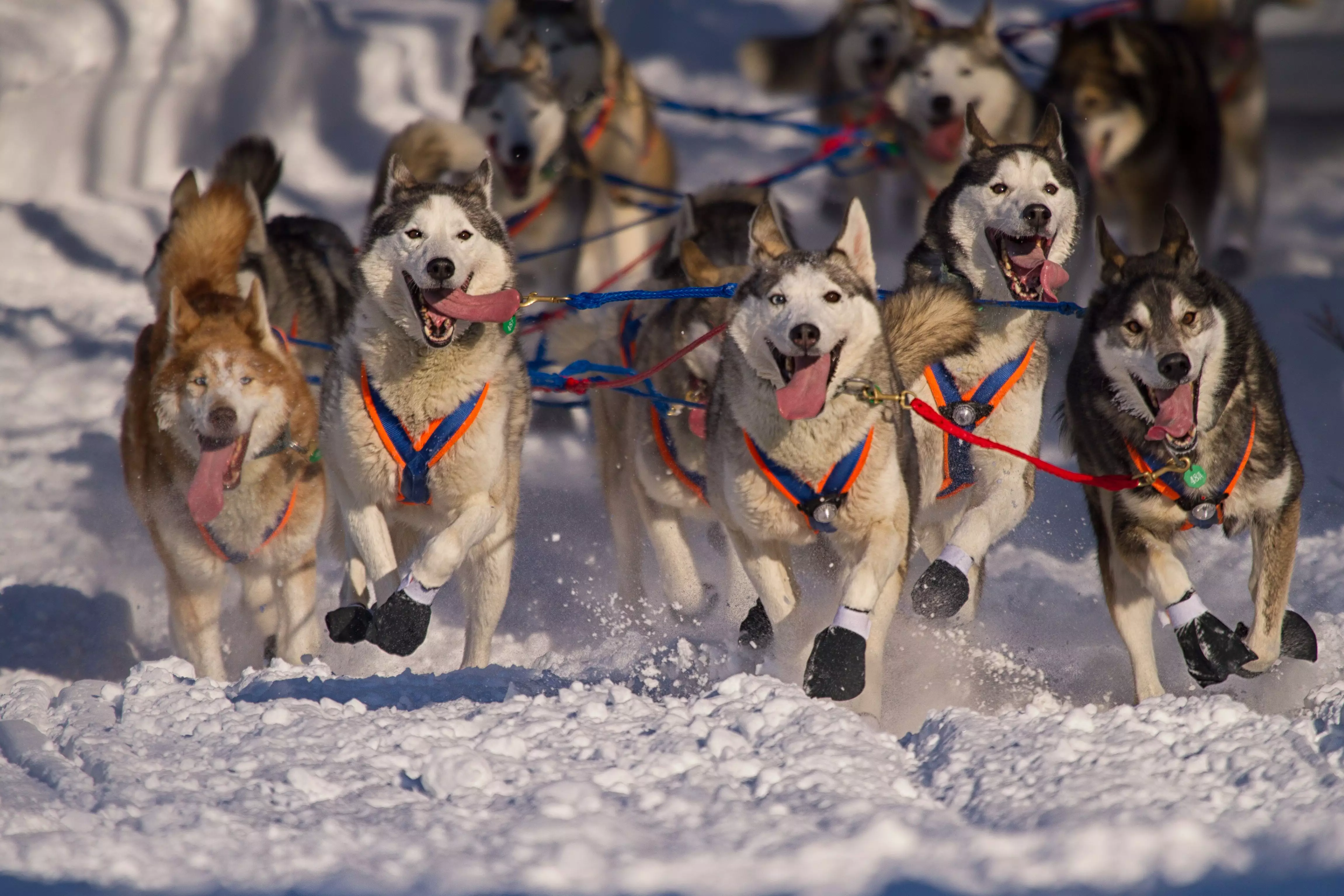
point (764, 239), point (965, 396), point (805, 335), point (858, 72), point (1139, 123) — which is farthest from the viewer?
point (858, 72)

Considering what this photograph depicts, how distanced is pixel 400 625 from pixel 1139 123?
14.7ft

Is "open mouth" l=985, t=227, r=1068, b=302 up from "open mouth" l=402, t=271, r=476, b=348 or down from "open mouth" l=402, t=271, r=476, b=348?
up

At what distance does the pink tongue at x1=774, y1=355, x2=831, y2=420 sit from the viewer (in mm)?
3152

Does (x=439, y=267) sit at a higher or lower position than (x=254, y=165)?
lower

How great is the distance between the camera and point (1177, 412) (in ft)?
10.6

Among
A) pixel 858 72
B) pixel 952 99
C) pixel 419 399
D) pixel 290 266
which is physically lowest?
pixel 419 399

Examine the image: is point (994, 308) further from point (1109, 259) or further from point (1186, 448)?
point (1186, 448)

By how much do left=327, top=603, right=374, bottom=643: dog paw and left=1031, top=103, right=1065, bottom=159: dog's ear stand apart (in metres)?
1.98

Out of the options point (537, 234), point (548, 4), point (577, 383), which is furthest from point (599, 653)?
point (548, 4)

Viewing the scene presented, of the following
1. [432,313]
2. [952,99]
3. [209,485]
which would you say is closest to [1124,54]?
[952,99]

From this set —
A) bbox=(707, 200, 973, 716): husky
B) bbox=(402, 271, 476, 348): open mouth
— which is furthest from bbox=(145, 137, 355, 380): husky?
bbox=(707, 200, 973, 716): husky

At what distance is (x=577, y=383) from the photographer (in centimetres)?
416

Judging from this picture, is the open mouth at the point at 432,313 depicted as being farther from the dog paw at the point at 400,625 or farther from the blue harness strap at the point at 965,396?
the blue harness strap at the point at 965,396

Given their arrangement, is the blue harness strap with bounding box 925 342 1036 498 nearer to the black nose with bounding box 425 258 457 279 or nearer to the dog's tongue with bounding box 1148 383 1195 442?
the dog's tongue with bounding box 1148 383 1195 442
